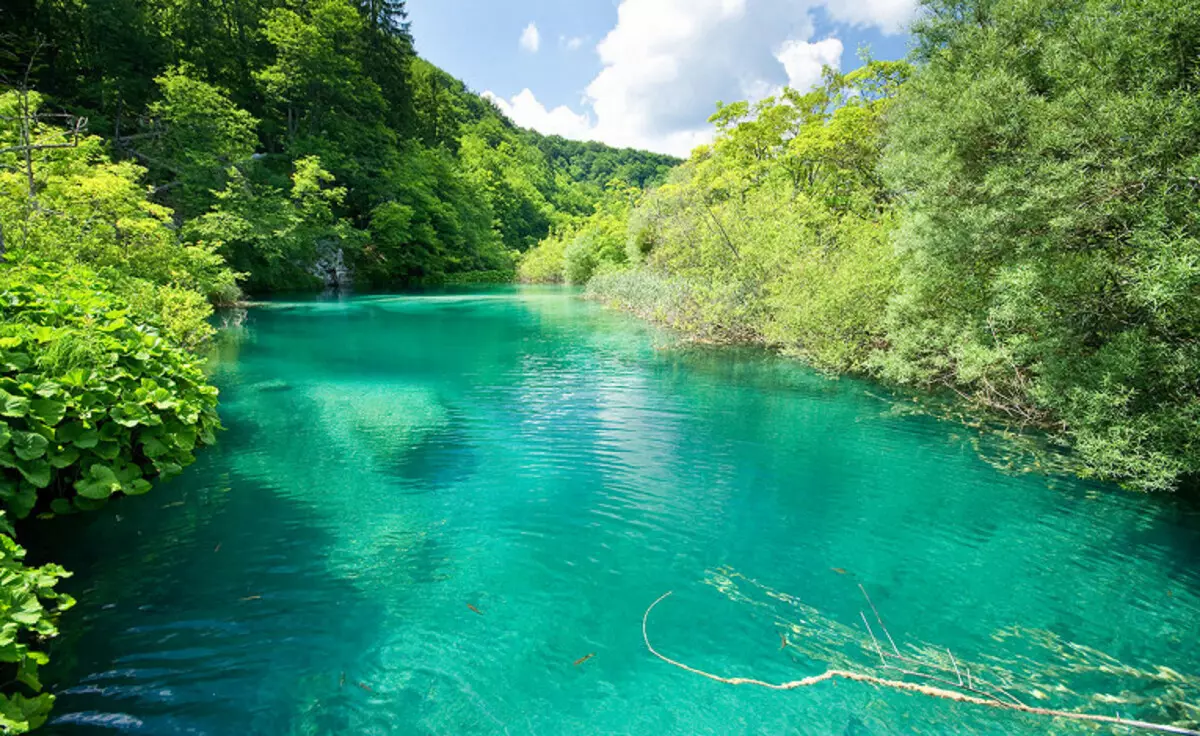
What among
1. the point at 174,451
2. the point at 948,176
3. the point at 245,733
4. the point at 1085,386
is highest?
the point at 948,176

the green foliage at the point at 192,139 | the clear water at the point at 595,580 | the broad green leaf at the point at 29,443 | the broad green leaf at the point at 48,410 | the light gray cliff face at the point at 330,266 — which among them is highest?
the green foliage at the point at 192,139

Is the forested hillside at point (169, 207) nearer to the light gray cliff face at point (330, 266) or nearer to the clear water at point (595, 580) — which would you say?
A: the light gray cliff face at point (330, 266)

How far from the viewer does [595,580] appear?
579 centimetres

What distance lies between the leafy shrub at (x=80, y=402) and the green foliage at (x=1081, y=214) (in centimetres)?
1121

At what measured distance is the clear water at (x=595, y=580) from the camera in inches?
164

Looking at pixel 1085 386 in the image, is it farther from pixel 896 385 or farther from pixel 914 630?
pixel 896 385

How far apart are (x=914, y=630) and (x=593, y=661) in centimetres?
289

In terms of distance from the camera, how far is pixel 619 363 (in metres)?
17.1

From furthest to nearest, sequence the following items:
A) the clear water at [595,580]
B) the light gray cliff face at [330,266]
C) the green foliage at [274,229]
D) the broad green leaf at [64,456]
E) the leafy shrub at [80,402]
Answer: the light gray cliff face at [330,266]
the green foliage at [274,229]
the broad green leaf at [64,456]
the leafy shrub at [80,402]
the clear water at [595,580]

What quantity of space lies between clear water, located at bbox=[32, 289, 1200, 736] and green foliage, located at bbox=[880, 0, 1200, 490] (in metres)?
1.46

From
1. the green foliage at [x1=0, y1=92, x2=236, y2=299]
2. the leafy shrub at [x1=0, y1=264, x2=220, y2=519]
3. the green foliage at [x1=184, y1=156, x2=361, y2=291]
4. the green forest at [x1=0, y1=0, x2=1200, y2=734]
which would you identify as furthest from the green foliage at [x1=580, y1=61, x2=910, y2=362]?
the green foliage at [x1=184, y1=156, x2=361, y2=291]

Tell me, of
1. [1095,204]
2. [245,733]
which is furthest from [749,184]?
[245,733]

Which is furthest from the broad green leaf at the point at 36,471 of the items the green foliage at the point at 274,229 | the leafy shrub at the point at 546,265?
the leafy shrub at the point at 546,265

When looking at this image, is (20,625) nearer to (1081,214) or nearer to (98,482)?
(98,482)
